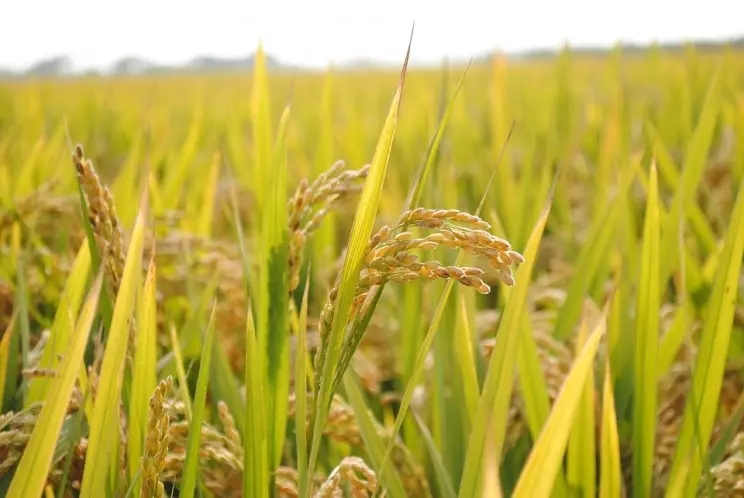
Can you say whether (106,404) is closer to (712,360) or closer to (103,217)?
(103,217)

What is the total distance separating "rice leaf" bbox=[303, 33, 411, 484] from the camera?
0.42 meters

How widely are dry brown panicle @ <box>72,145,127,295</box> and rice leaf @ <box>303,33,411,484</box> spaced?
7.4 inches

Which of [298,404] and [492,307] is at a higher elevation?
[298,404]

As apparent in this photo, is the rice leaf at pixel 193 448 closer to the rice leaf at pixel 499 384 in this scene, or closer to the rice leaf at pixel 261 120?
the rice leaf at pixel 499 384

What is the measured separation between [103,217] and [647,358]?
581mm

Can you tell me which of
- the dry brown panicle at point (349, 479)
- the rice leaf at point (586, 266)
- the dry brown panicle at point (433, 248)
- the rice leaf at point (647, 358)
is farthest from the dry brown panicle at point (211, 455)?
the rice leaf at point (586, 266)

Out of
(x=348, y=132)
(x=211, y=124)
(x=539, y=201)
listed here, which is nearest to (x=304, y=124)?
(x=211, y=124)

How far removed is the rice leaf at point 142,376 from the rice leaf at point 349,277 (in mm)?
220

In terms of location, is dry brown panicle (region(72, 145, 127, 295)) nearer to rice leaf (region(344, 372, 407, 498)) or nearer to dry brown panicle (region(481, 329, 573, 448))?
rice leaf (region(344, 372, 407, 498))

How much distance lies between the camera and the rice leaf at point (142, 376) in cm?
58

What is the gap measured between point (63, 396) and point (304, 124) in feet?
11.6

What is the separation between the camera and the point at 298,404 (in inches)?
19.3

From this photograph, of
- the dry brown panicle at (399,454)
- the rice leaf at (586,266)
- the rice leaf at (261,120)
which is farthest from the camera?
the rice leaf at (586,266)

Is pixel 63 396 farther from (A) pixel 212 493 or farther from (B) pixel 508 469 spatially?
(B) pixel 508 469
